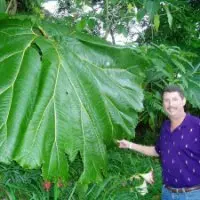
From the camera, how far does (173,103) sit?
7.82 ft

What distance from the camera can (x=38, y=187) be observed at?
10.9ft

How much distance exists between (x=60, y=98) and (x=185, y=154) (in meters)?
1.47

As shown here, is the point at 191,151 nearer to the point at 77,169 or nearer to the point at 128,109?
the point at 128,109

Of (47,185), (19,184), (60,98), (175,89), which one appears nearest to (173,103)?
(175,89)

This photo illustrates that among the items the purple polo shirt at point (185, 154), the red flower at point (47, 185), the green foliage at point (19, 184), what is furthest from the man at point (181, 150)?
the green foliage at point (19, 184)

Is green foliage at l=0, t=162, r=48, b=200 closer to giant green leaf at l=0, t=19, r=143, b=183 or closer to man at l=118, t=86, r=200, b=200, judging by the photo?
man at l=118, t=86, r=200, b=200

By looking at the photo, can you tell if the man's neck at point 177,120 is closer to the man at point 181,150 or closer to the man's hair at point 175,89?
the man at point 181,150

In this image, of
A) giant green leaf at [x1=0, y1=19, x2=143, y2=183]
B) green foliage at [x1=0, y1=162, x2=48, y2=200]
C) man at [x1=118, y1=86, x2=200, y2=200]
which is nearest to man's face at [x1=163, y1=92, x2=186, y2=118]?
man at [x1=118, y1=86, x2=200, y2=200]

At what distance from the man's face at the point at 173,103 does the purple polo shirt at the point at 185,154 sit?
3.2 inches

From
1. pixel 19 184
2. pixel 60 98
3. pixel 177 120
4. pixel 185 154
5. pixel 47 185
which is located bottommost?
pixel 19 184

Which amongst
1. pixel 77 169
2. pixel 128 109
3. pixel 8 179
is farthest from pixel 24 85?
pixel 77 169

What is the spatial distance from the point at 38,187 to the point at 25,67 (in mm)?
2326

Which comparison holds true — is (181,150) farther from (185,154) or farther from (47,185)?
(47,185)

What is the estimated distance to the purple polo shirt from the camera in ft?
7.90
